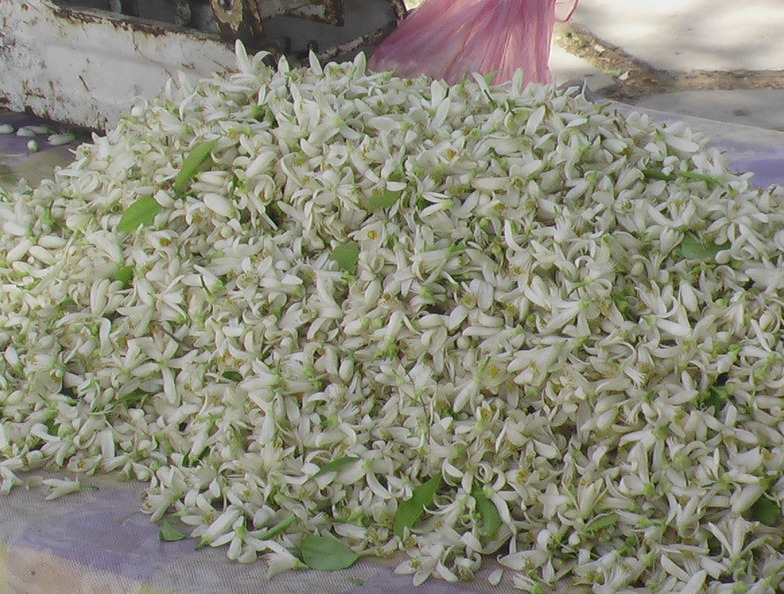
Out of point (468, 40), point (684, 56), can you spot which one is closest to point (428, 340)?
point (468, 40)

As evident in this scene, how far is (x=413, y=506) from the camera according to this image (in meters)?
1.11

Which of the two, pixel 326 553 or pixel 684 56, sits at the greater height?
pixel 684 56

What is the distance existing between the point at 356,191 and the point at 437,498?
1.30ft

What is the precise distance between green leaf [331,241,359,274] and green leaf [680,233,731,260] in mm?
405

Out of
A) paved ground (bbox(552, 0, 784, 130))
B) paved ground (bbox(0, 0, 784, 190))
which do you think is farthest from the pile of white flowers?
paved ground (bbox(552, 0, 784, 130))

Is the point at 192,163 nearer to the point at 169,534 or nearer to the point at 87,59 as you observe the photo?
the point at 169,534

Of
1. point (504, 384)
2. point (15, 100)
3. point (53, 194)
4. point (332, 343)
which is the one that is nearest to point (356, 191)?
point (332, 343)

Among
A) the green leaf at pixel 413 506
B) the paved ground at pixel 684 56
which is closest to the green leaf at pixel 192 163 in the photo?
the green leaf at pixel 413 506

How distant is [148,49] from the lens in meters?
2.13

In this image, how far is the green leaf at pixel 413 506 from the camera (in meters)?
1.11

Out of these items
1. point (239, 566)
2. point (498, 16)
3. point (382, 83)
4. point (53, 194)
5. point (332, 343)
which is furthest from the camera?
point (498, 16)

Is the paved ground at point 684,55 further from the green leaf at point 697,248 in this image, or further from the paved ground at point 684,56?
the green leaf at point 697,248

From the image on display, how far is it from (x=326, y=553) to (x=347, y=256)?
37cm

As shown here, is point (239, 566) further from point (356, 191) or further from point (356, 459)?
point (356, 191)
